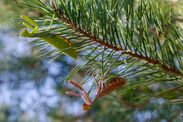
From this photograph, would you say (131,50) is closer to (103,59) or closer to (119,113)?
(103,59)

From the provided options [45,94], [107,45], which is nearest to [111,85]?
[107,45]

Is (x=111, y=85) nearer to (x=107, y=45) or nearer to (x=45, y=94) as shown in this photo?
(x=107, y=45)

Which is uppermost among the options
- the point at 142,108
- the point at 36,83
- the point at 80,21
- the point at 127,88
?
the point at 80,21

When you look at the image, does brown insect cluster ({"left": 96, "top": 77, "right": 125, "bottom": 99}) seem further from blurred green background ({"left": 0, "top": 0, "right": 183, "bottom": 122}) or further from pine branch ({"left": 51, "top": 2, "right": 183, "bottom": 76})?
blurred green background ({"left": 0, "top": 0, "right": 183, "bottom": 122})

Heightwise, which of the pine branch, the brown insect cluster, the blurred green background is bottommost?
the blurred green background

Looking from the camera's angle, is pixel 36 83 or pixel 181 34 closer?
pixel 181 34

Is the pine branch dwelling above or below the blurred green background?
above

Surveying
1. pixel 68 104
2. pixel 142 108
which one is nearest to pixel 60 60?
pixel 142 108

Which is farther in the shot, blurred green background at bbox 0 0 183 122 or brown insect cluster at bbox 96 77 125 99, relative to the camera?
Result: blurred green background at bbox 0 0 183 122

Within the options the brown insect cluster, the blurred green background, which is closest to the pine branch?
the brown insect cluster
